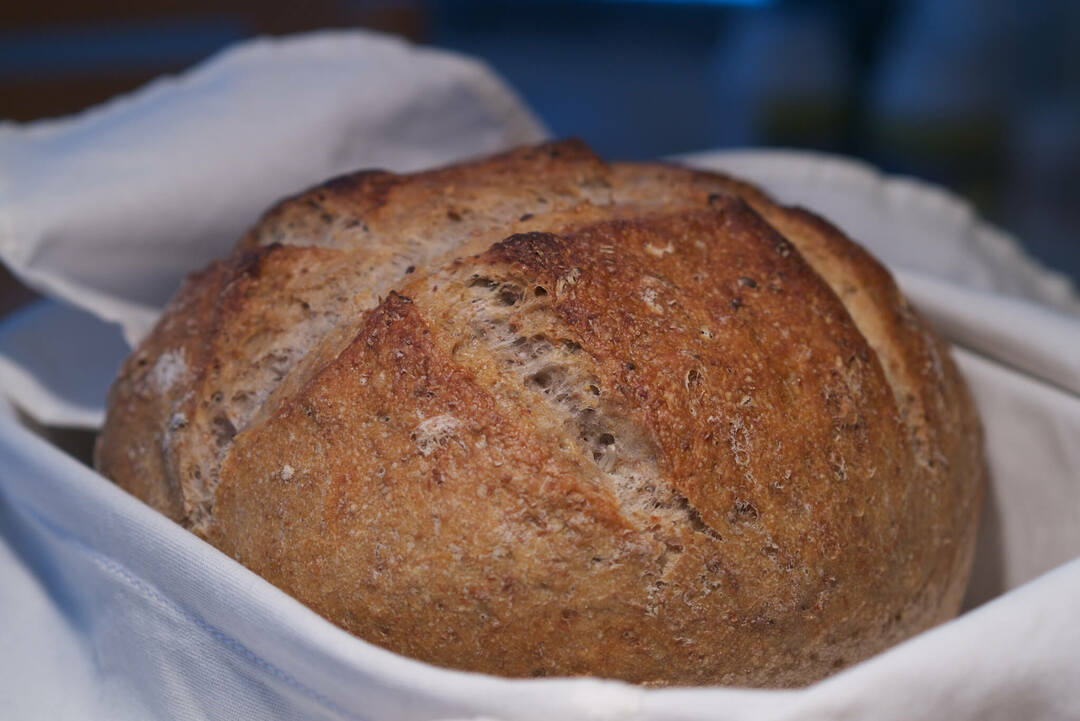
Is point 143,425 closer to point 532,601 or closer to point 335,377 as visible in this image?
point 335,377

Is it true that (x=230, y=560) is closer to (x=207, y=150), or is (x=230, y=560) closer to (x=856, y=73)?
(x=207, y=150)

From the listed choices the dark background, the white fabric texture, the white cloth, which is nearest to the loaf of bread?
the white cloth

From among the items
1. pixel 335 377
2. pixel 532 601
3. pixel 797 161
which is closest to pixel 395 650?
pixel 532 601

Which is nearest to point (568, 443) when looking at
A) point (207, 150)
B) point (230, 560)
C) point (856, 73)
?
point (230, 560)

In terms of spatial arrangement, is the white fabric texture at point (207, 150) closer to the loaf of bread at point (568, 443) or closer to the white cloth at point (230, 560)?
the white cloth at point (230, 560)

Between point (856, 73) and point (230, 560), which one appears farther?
point (856, 73)

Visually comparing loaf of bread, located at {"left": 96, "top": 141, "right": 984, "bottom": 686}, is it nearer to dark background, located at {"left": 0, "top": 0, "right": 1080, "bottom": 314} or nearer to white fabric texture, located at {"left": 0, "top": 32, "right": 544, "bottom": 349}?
white fabric texture, located at {"left": 0, "top": 32, "right": 544, "bottom": 349}
